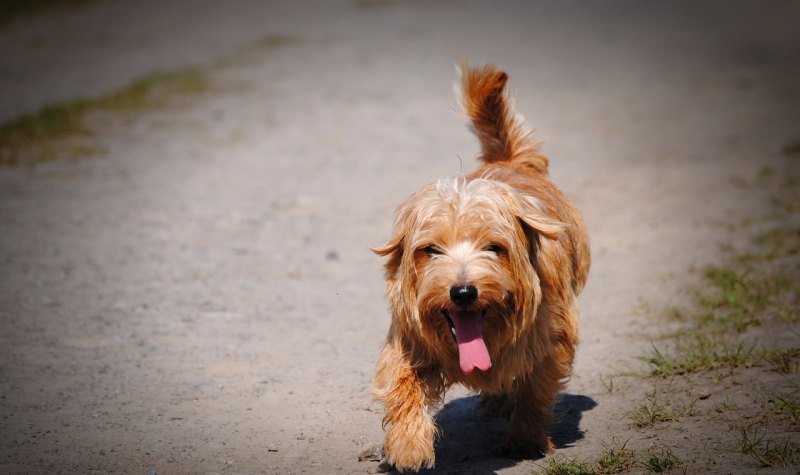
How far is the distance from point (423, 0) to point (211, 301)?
54.3ft

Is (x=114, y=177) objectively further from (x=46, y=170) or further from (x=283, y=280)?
(x=283, y=280)

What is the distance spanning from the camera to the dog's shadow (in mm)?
4531

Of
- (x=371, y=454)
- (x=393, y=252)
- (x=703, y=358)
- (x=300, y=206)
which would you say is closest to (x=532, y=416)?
(x=371, y=454)

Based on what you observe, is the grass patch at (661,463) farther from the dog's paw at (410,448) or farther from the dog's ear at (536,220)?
the dog's ear at (536,220)

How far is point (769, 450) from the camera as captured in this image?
4.06 m

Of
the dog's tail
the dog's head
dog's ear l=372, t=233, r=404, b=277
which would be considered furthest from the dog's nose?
the dog's tail

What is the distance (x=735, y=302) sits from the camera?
253 inches

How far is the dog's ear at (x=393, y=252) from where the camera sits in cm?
416

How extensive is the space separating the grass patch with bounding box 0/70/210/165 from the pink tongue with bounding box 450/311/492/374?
836 centimetres

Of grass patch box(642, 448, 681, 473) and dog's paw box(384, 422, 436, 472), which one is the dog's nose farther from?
grass patch box(642, 448, 681, 473)

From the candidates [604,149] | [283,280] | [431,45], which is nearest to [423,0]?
A: [431,45]

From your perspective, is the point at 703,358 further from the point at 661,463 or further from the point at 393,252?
the point at 393,252

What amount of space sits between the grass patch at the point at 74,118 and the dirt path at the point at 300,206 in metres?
0.48

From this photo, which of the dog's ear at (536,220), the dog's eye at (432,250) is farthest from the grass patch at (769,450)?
the dog's eye at (432,250)
